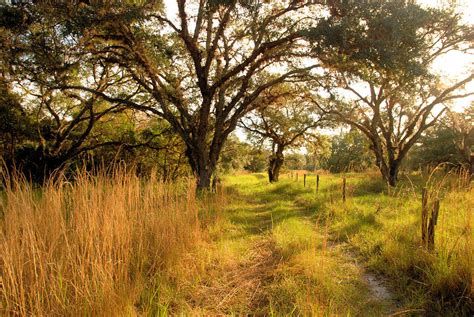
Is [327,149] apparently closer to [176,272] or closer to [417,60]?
[417,60]

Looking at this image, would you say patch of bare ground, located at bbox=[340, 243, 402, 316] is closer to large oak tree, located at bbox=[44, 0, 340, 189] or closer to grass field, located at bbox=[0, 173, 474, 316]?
grass field, located at bbox=[0, 173, 474, 316]

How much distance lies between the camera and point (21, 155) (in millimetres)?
17344

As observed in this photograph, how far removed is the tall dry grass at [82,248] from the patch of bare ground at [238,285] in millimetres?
546

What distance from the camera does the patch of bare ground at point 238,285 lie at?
2723 millimetres

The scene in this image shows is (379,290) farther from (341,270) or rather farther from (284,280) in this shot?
(284,280)

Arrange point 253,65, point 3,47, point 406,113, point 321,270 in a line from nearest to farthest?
point 321,270 → point 3,47 → point 253,65 → point 406,113

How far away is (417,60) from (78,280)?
776 cm

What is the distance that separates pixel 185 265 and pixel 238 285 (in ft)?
2.51

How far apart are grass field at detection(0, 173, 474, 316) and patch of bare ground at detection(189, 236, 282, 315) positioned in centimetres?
1

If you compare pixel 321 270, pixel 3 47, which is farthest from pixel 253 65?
pixel 321 270

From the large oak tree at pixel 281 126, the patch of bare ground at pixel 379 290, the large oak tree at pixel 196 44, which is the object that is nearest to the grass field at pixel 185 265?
the patch of bare ground at pixel 379 290

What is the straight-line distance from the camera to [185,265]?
3514 millimetres

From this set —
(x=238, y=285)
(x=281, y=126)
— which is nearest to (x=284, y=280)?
(x=238, y=285)

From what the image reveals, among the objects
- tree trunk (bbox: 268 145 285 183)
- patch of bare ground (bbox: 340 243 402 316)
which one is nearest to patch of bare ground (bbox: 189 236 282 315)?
patch of bare ground (bbox: 340 243 402 316)
